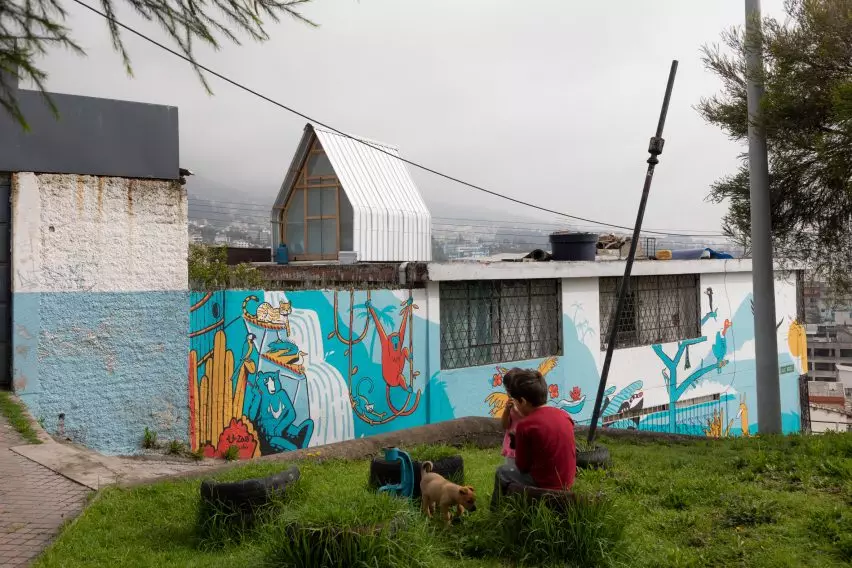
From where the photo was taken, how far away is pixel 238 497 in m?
5.29

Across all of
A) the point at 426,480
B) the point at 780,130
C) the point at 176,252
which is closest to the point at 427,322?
the point at 176,252

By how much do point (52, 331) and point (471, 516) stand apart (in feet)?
21.7

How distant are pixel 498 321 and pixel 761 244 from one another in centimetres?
531

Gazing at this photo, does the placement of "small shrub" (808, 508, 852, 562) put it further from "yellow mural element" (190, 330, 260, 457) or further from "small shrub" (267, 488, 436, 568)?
"yellow mural element" (190, 330, 260, 457)

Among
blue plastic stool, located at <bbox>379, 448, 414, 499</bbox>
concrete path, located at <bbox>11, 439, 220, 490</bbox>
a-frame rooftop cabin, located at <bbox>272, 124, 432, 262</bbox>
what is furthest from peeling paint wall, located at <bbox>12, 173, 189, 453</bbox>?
a-frame rooftop cabin, located at <bbox>272, 124, 432, 262</bbox>

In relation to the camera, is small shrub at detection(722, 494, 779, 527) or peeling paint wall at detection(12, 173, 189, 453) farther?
peeling paint wall at detection(12, 173, 189, 453)

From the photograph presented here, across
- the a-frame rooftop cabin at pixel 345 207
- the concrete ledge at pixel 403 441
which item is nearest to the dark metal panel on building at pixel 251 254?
the a-frame rooftop cabin at pixel 345 207

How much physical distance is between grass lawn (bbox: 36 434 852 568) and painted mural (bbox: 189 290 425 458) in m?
3.52

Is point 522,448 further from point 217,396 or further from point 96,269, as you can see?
point 96,269

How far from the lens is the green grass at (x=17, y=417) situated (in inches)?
326

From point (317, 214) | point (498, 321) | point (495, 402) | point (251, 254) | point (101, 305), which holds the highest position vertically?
point (317, 214)

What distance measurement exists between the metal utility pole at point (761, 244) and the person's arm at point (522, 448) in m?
6.57

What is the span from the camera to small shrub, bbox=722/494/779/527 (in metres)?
5.33

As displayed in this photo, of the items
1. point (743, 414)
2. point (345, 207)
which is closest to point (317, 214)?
point (345, 207)
